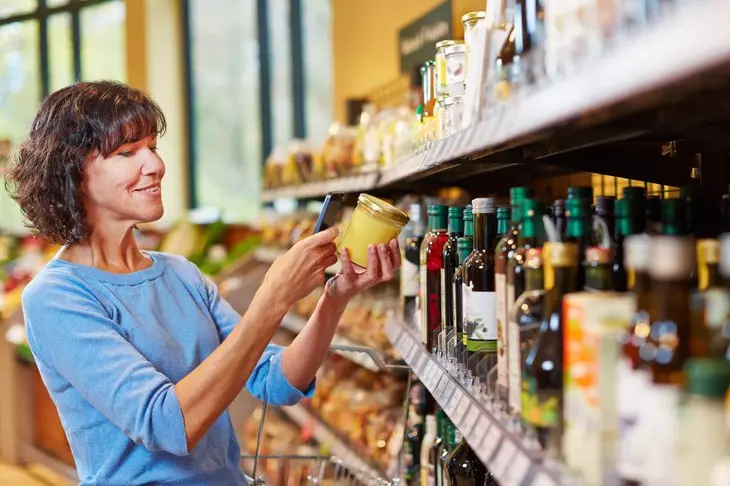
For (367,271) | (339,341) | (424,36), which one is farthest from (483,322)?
(424,36)

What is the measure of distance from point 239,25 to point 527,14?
7434 millimetres

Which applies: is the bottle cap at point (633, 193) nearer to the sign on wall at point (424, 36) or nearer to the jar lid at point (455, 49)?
the jar lid at point (455, 49)

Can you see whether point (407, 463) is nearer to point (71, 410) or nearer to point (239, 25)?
point (71, 410)

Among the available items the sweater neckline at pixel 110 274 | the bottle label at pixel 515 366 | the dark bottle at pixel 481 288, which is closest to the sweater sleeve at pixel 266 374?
the sweater neckline at pixel 110 274

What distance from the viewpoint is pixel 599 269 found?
3.71ft

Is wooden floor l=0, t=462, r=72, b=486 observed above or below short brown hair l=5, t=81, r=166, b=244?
below

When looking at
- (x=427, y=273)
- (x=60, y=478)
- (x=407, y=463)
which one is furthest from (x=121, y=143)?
(x=60, y=478)

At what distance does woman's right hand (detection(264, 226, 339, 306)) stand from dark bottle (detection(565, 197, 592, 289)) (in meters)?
0.74

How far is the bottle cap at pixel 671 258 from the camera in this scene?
3.12 feet

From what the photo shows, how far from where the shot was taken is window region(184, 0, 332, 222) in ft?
25.8

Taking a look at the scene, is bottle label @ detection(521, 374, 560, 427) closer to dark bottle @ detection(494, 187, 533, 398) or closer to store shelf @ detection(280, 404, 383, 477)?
dark bottle @ detection(494, 187, 533, 398)

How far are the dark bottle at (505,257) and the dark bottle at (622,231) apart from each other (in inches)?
6.3

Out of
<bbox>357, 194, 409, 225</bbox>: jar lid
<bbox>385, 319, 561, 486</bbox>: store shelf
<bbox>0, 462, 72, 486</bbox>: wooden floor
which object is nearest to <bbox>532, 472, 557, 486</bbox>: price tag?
<bbox>385, 319, 561, 486</bbox>: store shelf

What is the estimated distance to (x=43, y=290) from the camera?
1.92 meters
